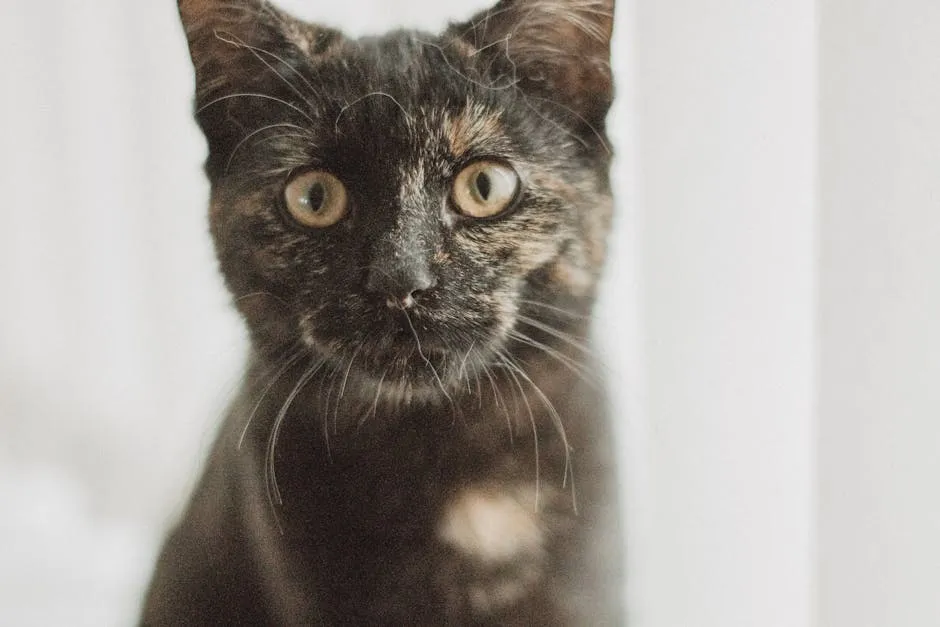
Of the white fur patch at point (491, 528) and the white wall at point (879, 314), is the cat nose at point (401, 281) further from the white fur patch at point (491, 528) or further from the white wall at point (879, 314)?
the white wall at point (879, 314)

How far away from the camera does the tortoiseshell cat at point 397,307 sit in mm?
734

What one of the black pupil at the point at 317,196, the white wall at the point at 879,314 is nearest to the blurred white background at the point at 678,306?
the white wall at the point at 879,314

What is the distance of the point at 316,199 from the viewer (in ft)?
2.42

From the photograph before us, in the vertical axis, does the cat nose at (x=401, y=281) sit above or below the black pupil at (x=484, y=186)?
below

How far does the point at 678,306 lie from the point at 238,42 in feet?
1.71

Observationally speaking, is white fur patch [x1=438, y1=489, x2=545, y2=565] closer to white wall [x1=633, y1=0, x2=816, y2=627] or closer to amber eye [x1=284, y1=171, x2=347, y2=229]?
white wall [x1=633, y1=0, x2=816, y2=627]

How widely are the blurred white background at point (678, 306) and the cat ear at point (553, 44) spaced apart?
0.02 m

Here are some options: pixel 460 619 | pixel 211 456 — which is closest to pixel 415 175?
pixel 211 456

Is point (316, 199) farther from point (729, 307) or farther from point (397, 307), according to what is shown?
point (729, 307)

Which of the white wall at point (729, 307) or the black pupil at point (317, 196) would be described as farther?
the white wall at point (729, 307)

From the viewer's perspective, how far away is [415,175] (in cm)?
73

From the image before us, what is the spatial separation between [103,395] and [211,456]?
0.12 metres

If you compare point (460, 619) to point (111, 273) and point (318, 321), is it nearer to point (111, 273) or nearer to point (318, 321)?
point (318, 321)

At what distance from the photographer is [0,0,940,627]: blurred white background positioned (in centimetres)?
73
